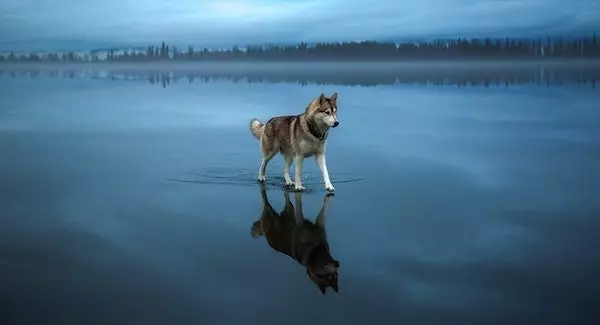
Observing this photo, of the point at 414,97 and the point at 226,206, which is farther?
the point at 414,97

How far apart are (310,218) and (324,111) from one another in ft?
3.07

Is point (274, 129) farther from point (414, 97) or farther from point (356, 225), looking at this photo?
point (414, 97)

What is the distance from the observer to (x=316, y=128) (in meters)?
5.95

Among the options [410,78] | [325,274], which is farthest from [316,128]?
[410,78]

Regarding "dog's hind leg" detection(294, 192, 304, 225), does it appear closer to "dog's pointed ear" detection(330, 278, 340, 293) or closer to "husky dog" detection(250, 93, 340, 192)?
"husky dog" detection(250, 93, 340, 192)

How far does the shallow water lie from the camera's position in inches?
142

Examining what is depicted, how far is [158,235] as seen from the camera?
4.89 meters

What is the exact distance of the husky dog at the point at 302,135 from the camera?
229 inches

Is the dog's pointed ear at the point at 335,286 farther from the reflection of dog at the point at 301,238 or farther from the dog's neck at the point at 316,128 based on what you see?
the dog's neck at the point at 316,128

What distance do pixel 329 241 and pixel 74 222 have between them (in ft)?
5.98

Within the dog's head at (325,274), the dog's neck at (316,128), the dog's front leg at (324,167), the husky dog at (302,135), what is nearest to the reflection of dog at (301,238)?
the dog's head at (325,274)

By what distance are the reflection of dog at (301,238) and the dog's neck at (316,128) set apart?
51 cm

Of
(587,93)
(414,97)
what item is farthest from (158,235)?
(587,93)

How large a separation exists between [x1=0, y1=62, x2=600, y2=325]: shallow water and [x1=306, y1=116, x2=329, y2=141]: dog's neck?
476mm
